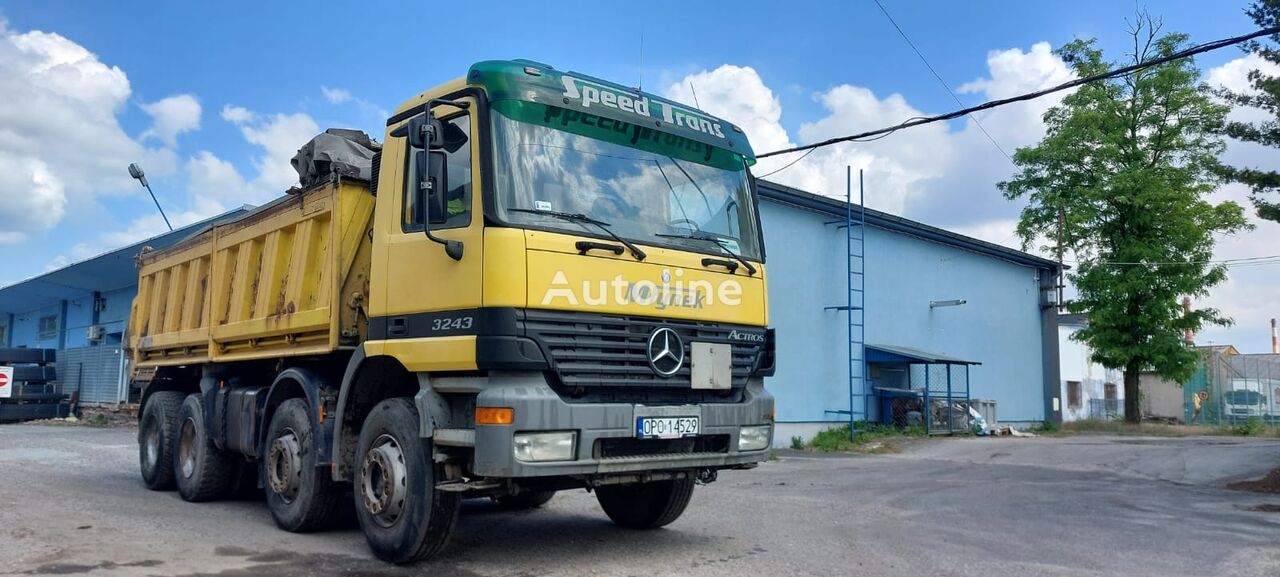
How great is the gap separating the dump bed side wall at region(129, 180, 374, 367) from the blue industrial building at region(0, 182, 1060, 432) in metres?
8.15

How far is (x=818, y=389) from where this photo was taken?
66.3ft

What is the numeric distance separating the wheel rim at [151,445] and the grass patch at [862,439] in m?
11.9

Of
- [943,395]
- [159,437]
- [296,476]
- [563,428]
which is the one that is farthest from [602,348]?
[943,395]

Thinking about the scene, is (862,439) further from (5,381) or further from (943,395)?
(5,381)

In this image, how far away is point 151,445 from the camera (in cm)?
1056

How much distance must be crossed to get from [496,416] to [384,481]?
121 centimetres

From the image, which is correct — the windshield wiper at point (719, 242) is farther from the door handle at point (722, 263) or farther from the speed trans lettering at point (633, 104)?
the speed trans lettering at point (633, 104)

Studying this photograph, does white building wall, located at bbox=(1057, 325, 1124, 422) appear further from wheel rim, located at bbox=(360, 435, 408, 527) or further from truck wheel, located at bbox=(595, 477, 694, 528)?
wheel rim, located at bbox=(360, 435, 408, 527)

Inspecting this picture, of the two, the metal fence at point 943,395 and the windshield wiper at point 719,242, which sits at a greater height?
the windshield wiper at point 719,242

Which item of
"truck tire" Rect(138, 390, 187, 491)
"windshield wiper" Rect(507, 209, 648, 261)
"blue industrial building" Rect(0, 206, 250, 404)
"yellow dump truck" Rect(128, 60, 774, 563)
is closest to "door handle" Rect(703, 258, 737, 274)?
"yellow dump truck" Rect(128, 60, 774, 563)

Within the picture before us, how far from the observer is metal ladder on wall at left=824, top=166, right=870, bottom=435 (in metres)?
20.8

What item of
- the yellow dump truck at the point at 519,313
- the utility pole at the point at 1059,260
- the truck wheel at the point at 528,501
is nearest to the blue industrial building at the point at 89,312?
the truck wheel at the point at 528,501

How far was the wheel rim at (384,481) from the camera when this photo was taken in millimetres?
6113

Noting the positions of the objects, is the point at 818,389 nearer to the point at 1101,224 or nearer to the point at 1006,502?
the point at 1006,502
